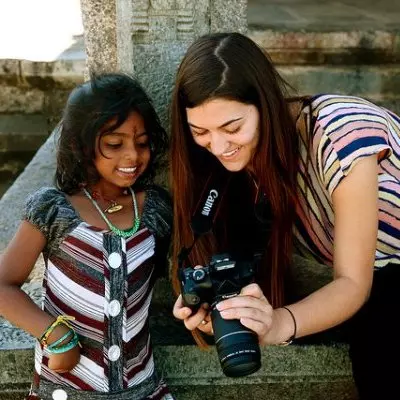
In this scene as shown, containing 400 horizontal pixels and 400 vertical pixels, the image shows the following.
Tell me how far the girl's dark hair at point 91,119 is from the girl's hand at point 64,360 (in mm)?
384

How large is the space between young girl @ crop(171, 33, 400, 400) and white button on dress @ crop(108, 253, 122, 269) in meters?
0.17

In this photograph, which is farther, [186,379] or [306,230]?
[186,379]

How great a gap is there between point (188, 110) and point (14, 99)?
378 centimetres

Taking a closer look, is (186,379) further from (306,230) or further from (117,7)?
(117,7)

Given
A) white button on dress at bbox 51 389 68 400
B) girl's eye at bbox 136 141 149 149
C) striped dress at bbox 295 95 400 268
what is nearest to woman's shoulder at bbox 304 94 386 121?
striped dress at bbox 295 95 400 268

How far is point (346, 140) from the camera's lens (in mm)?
1638

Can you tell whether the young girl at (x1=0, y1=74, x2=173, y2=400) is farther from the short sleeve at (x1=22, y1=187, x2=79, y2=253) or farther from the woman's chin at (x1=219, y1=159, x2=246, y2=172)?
the woman's chin at (x1=219, y1=159, x2=246, y2=172)

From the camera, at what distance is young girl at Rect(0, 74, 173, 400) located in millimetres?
1704

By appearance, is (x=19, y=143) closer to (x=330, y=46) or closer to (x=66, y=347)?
(x=330, y=46)

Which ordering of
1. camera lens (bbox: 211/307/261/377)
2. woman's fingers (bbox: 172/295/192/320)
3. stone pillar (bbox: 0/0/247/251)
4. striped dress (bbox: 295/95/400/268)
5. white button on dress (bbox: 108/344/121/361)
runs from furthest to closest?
stone pillar (bbox: 0/0/247/251)
white button on dress (bbox: 108/344/121/361)
striped dress (bbox: 295/95/400/268)
woman's fingers (bbox: 172/295/192/320)
camera lens (bbox: 211/307/261/377)

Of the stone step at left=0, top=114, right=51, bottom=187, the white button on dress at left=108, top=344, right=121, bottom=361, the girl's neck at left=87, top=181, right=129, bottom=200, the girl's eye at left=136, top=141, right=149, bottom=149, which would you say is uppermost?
the girl's eye at left=136, top=141, right=149, bottom=149

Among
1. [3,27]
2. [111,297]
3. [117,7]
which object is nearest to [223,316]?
[111,297]

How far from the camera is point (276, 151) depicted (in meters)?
1.70

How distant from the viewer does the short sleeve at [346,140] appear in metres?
1.62
